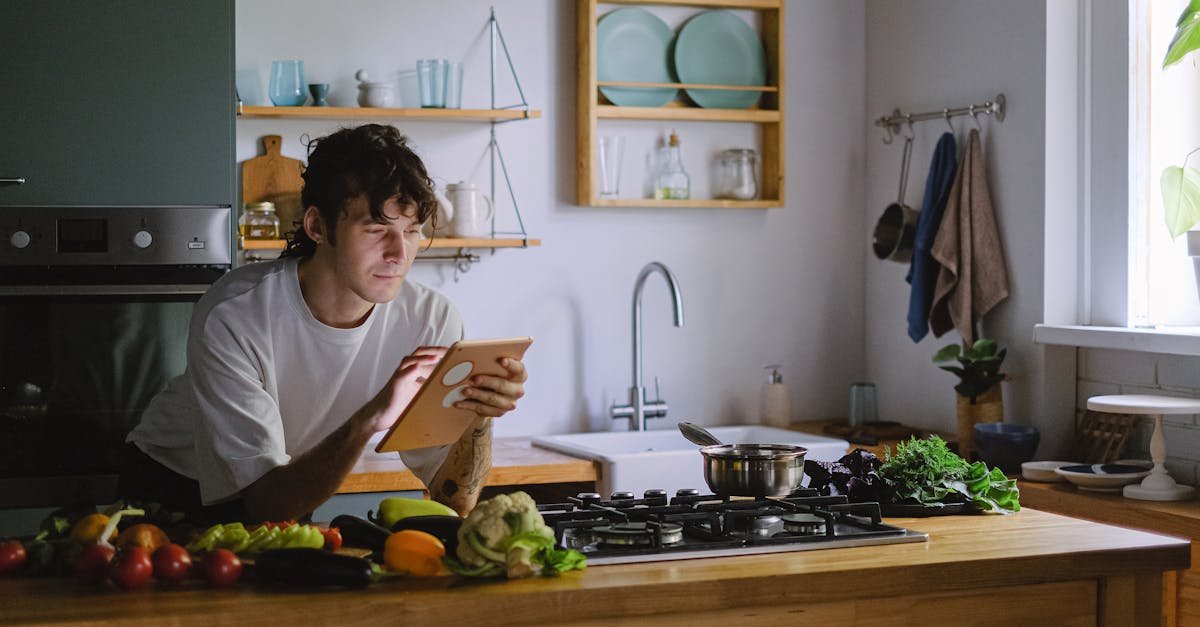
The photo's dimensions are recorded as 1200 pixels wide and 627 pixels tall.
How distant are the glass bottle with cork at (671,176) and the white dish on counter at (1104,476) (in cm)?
152

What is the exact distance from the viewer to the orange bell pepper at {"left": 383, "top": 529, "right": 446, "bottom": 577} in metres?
1.83

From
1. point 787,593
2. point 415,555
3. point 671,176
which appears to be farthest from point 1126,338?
point 415,555

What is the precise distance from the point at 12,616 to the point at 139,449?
3.51 ft

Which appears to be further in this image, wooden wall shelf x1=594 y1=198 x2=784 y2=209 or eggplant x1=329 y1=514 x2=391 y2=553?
wooden wall shelf x1=594 y1=198 x2=784 y2=209

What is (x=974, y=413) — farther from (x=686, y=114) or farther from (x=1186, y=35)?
(x=686, y=114)

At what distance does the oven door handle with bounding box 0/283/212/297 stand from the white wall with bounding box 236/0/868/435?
0.72 meters

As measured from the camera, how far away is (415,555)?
1.83 metres

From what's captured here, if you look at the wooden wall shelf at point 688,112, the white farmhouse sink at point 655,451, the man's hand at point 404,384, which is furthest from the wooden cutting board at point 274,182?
the man's hand at point 404,384

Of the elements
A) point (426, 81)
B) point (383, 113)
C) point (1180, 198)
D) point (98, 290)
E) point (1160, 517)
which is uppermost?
point (426, 81)

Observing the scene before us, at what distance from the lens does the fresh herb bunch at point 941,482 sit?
2.40 m

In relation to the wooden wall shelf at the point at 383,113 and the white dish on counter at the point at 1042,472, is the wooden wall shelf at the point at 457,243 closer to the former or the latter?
the wooden wall shelf at the point at 383,113

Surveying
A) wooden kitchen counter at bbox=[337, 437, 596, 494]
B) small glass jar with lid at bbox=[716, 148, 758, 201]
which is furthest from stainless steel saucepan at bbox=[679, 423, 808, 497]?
small glass jar with lid at bbox=[716, 148, 758, 201]

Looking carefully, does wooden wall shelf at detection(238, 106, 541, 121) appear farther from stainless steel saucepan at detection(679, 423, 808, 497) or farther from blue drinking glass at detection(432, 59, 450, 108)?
stainless steel saucepan at detection(679, 423, 808, 497)

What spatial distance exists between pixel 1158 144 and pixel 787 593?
2.22 meters
